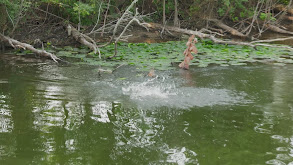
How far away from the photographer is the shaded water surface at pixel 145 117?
4.27 meters

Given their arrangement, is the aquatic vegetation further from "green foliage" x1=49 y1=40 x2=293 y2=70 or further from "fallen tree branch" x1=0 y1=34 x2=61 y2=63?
Answer: "fallen tree branch" x1=0 y1=34 x2=61 y2=63

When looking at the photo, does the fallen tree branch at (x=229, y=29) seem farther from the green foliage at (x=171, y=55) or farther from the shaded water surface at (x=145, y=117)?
the shaded water surface at (x=145, y=117)

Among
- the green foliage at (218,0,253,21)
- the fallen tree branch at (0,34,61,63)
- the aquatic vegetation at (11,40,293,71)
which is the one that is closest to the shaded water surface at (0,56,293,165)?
the aquatic vegetation at (11,40,293,71)

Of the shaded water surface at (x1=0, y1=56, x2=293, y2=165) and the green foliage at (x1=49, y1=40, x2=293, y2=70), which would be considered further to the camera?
the green foliage at (x1=49, y1=40, x2=293, y2=70)

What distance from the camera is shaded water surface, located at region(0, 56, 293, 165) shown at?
427cm

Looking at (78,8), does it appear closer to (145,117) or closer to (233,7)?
(145,117)

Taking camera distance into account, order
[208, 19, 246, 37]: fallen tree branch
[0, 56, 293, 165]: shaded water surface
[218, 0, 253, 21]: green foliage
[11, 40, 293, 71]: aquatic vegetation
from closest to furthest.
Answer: [0, 56, 293, 165]: shaded water surface, [11, 40, 293, 71]: aquatic vegetation, [218, 0, 253, 21]: green foliage, [208, 19, 246, 37]: fallen tree branch

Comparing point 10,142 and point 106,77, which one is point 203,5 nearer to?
point 106,77

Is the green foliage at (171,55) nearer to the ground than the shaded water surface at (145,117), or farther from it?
farther from it

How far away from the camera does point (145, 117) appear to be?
5.52 m

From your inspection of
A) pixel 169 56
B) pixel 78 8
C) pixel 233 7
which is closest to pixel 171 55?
pixel 169 56

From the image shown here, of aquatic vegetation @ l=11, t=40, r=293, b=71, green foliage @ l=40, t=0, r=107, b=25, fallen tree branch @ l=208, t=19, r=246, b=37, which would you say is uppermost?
green foliage @ l=40, t=0, r=107, b=25

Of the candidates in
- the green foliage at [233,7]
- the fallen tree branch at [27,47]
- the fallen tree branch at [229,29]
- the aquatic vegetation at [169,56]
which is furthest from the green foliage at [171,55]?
the fallen tree branch at [229,29]

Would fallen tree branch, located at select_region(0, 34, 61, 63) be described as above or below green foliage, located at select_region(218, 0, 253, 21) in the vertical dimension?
below
